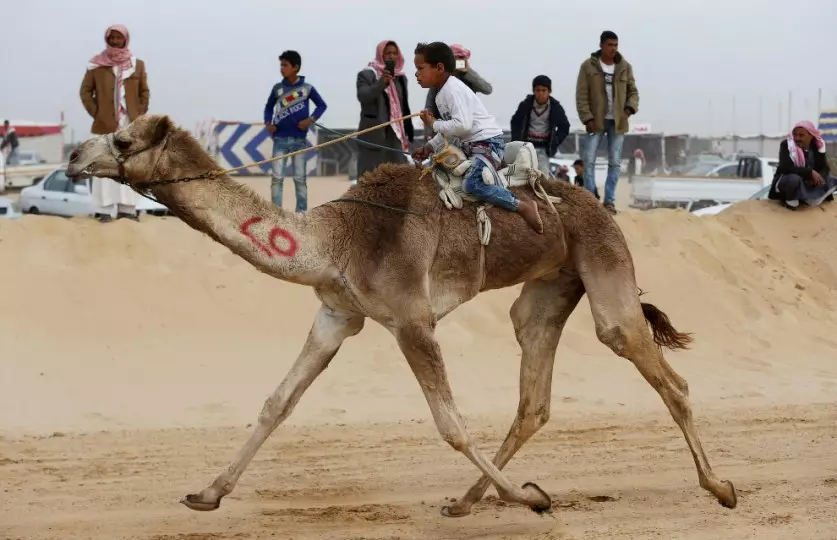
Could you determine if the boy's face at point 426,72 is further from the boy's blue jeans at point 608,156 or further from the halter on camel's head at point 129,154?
the boy's blue jeans at point 608,156

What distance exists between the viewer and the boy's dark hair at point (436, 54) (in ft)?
23.0

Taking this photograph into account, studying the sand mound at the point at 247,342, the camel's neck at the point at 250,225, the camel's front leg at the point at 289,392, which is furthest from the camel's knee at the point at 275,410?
the sand mound at the point at 247,342

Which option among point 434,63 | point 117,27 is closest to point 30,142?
point 117,27

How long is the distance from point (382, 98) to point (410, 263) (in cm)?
523

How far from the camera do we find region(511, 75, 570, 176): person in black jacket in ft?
41.4

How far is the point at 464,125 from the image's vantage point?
23.0ft

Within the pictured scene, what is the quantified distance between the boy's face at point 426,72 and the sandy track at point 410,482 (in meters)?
2.67

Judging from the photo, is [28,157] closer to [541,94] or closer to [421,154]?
[541,94]

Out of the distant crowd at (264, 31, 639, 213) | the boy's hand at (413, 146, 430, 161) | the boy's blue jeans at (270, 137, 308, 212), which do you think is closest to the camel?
the boy's hand at (413, 146, 430, 161)

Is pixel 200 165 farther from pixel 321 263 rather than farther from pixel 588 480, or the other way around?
pixel 588 480

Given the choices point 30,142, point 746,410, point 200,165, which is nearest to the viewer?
point 200,165

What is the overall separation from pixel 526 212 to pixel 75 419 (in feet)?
14.3

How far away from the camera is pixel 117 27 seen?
1199cm

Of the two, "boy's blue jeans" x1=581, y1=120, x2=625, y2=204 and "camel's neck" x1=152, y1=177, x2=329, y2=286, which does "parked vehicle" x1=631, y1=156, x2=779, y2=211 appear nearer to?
"boy's blue jeans" x1=581, y1=120, x2=625, y2=204
